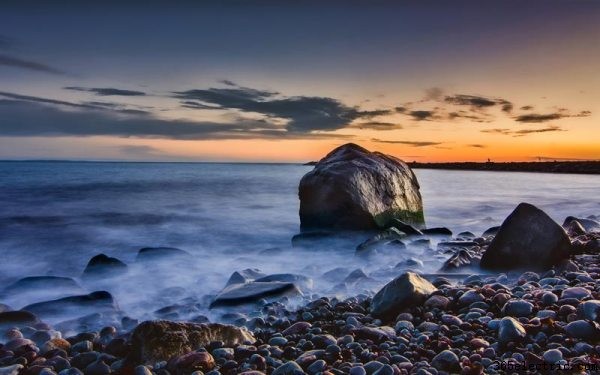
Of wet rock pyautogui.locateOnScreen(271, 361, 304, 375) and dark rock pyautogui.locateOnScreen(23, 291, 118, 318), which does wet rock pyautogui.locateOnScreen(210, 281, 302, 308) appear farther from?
wet rock pyautogui.locateOnScreen(271, 361, 304, 375)

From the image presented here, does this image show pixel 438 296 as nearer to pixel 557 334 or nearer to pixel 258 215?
pixel 557 334

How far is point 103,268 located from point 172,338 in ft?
11.9

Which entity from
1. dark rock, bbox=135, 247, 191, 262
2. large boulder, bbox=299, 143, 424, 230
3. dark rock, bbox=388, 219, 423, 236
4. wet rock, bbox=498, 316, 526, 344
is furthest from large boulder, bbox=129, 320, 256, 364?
dark rock, bbox=388, 219, 423, 236

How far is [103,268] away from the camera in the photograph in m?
6.43

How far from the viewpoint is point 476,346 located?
3.15 m

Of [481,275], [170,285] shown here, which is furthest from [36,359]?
[481,275]

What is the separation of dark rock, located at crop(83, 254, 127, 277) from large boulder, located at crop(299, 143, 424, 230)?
11.4 feet

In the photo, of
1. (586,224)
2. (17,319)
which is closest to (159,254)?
Result: (17,319)

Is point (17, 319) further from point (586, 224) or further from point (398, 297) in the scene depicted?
point (586, 224)

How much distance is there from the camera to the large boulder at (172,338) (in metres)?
3.20

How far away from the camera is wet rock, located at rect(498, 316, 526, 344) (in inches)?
125

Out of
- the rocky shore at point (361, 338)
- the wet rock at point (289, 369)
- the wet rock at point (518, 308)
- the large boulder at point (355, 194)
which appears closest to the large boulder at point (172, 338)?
the rocky shore at point (361, 338)

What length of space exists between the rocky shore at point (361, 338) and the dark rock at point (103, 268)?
1.64 m

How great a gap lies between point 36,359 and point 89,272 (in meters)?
3.16
